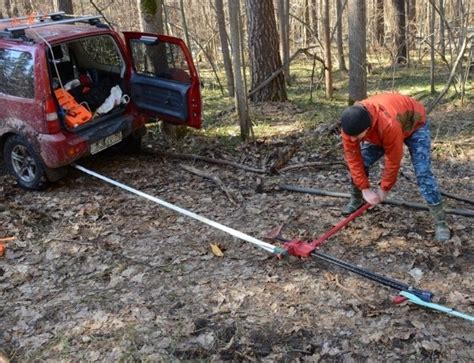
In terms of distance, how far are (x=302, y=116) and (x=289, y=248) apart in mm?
5477

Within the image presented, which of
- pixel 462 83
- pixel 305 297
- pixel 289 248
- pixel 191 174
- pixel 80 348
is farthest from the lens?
pixel 462 83

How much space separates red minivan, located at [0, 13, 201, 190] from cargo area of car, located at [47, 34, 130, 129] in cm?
1

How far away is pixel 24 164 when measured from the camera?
648 cm

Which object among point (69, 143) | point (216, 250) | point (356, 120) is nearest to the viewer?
point (356, 120)

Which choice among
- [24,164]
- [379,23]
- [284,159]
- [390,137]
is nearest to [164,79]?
[284,159]

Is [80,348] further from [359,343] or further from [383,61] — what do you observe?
[383,61]

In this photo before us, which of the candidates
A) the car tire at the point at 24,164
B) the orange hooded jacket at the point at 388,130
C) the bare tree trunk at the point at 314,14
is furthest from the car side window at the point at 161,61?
the bare tree trunk at the point at 314,14

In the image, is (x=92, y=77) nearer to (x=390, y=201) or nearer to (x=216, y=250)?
(x=216, y=250)

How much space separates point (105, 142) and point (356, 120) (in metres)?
3.64

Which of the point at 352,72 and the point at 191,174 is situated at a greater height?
the point at 352,72

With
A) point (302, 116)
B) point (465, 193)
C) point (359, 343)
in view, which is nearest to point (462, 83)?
point (302, 116)

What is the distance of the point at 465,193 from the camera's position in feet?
18.4

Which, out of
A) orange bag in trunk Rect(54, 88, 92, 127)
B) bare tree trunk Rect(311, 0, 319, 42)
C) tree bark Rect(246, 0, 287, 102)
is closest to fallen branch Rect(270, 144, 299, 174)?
orange bag in trunk Rect(54, 88, 92, 127)

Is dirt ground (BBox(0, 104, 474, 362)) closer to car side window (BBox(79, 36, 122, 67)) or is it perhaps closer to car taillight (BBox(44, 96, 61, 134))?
car taillight (BBox(44, 96, 61, 134))
